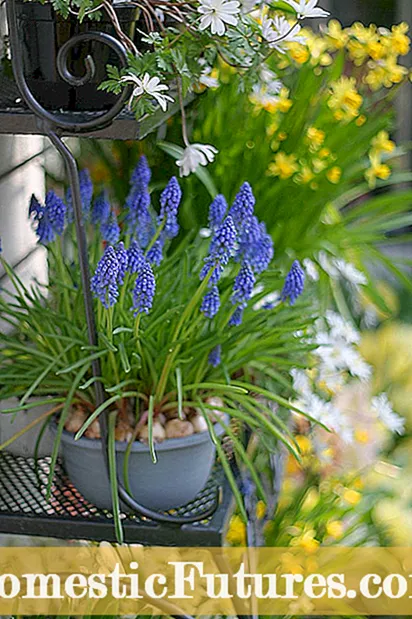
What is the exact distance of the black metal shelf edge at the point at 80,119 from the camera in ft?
2.52

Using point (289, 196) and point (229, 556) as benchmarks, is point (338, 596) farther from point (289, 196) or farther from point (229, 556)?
point (289, 196)

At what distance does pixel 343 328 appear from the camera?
145 cm

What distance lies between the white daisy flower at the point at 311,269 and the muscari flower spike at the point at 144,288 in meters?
0.56

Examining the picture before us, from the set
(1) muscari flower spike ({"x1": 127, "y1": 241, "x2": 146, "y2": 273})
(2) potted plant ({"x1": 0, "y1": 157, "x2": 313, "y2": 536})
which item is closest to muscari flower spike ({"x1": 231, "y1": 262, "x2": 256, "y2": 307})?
(2) potted plant ({"x1": 0, "y1": 157, "x2": 313, "y2": 536})

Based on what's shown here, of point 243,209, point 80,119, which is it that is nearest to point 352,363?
point 243,209

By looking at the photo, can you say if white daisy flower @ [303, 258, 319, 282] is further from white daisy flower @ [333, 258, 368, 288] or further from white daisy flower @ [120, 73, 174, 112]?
white daisy flower @ [120, 73, 174, 112]

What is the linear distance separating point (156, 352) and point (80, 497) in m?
0.20

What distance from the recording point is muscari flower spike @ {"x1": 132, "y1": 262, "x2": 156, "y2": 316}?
2.72ft

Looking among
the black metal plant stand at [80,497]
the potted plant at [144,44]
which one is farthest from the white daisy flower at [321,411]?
the potted plant at [144,44]

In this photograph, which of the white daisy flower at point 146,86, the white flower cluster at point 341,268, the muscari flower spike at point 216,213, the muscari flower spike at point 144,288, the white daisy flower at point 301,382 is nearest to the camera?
the white daisy flower at point 146,86

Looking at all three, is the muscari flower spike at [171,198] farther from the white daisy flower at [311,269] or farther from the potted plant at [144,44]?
the white daisy flower at [311,269]

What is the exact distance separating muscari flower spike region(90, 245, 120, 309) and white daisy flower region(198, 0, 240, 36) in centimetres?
22

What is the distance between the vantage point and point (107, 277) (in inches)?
31.7

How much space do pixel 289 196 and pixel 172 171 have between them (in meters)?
0.19
